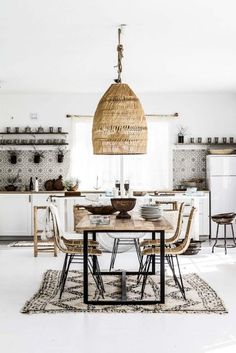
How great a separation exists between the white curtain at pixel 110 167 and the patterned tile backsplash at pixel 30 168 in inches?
11.4

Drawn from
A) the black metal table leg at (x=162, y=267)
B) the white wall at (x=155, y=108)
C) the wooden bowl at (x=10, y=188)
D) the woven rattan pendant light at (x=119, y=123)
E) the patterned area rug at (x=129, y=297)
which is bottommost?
the patterned area rug at (x=129, y=297)

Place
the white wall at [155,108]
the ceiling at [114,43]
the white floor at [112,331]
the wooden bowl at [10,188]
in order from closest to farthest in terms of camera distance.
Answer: the white floor at [112,331]
the ceiling at [114,43]
the wooden bowl at [10,188]
the white wall at [155,108]

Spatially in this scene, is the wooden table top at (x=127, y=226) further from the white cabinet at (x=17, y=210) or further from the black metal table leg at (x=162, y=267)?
the white cabinet at (x=17, y=210)

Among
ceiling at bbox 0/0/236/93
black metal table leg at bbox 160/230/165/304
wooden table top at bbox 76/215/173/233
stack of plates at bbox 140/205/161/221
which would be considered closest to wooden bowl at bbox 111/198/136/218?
stack of plates at bbox 140/205/161/221

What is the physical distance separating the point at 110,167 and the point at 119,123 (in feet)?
17.4

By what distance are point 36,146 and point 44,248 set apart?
2.93m

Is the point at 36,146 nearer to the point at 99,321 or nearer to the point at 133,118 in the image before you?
the point at 133,118

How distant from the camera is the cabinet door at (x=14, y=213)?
9781 mm

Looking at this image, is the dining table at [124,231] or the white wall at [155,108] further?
the white wall at [155,108]

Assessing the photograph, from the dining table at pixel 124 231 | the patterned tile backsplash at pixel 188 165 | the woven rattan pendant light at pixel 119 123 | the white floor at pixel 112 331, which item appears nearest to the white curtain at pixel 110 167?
the patterned tile backsplash at pixel 188 165

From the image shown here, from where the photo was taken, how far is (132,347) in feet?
12.7

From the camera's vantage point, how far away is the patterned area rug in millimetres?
4840

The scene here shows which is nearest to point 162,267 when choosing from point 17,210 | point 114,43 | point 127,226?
point 127,226

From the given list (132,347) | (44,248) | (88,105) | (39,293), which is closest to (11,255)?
(44,248)
